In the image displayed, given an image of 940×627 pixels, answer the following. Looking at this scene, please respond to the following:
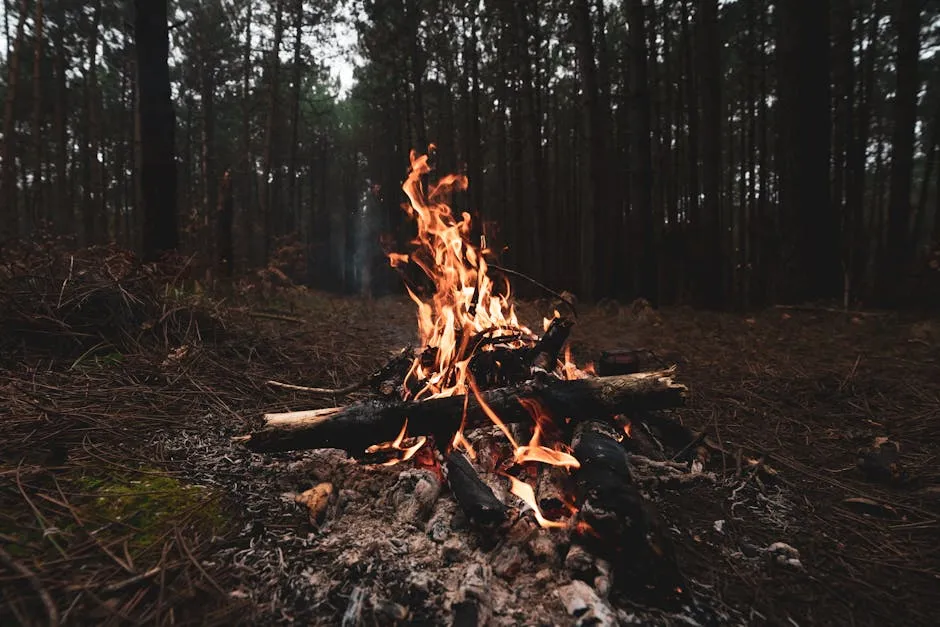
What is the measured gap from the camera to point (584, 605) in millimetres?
1454

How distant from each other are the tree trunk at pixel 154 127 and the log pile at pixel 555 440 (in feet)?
16.9

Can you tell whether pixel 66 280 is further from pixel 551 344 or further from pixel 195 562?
pixel 551 344

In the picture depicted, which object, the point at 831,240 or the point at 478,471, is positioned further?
the point at 831,240

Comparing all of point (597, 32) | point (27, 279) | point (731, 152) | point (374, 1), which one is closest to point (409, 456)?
point (27, 279)

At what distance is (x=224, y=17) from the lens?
20547mm

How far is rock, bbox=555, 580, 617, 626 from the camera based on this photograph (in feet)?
4.60

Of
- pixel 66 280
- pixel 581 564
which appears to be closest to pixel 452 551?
pixel 581 564

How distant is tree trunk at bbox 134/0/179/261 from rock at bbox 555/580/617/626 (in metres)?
6.57

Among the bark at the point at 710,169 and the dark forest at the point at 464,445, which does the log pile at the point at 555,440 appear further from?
the bark at the point at 710,169

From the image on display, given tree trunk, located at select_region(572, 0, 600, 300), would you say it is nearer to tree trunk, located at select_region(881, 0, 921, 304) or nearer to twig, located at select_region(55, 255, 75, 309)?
tree trunk, located at select_region(881, 0, 921, 304)

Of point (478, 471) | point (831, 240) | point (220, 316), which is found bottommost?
point (478, 471)

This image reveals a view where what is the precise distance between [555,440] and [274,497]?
4.77ft

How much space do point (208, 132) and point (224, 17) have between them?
17.6 feet

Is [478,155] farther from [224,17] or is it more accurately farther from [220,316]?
[220,316]
